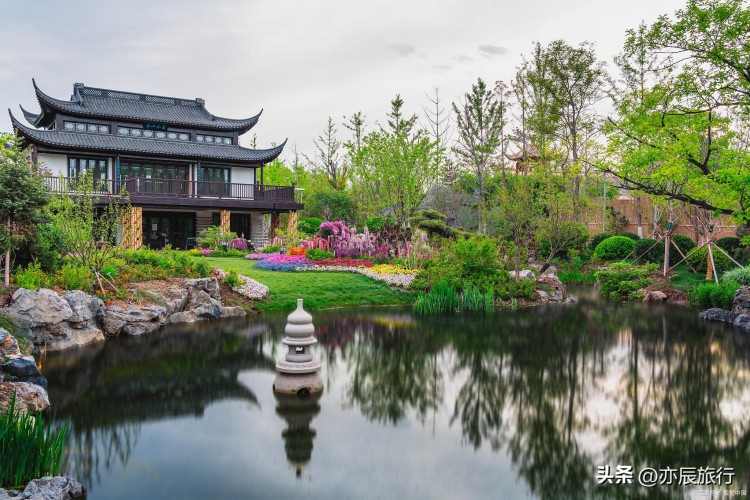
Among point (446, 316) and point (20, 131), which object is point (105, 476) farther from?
point (20, 131)

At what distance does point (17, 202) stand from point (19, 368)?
4.88m

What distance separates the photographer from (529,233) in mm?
18031

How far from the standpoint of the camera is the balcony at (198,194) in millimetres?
24609

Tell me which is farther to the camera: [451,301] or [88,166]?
[88,166]

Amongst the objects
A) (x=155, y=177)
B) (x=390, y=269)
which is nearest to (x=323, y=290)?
(x=390, y=269)

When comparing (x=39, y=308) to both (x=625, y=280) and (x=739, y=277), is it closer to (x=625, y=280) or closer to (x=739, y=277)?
(x=625, y=280)

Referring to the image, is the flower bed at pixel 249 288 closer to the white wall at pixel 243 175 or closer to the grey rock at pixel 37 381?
the grey rock at pixel 37 381

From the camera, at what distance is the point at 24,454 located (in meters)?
4.48

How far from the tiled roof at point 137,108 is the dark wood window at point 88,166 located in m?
2.26

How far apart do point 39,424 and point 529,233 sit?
15494 mm

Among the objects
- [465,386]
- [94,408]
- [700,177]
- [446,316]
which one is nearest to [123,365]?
[94,408]

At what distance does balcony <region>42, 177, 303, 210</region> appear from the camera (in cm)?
2461

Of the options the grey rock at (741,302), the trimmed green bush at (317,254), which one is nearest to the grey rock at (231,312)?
the trimmed green bush at (317,254)

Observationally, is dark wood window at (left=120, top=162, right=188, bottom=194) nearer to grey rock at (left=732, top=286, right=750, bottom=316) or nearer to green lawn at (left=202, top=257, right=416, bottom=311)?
green lawn at (left=202, top=257, right=416, bottom=311)
